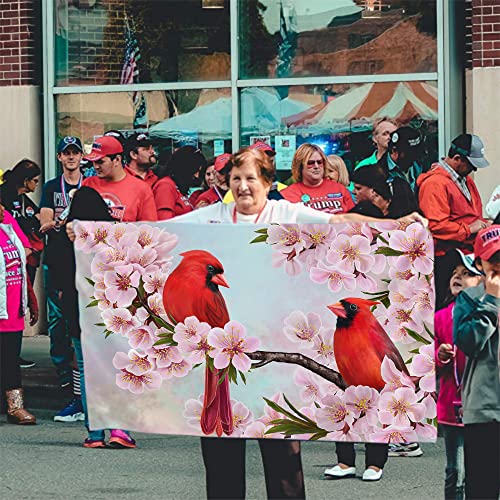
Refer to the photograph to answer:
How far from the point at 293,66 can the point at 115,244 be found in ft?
24.3

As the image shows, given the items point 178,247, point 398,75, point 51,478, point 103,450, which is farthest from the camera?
point 398,75

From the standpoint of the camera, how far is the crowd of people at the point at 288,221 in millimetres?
5941

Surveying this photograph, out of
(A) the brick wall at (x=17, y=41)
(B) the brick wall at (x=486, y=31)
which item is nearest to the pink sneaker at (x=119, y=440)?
(B) the brick wall at (x=486, y=31)

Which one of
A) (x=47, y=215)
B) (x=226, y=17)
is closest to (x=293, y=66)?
(x=226, y=17)

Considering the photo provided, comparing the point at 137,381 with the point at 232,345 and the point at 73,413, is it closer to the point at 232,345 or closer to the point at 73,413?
the point at 232,345

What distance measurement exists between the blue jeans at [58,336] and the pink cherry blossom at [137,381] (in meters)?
4.09

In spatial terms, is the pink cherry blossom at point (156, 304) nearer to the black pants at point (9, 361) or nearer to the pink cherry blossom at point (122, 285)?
the pink cherry blossom at point (122, 285)

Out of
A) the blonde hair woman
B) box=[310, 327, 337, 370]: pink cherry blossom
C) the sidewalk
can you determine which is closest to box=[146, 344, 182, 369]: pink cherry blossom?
box=[310, 327, 337, 370]: pink cherry blossom

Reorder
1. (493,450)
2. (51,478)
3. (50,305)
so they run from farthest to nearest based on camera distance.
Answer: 1. (50,305)
2. (51,478)
3. (493,450)

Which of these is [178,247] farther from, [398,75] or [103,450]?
[398,75]

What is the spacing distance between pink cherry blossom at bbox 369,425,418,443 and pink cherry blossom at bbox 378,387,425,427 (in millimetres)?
36

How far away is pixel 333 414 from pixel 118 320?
1.14 meters

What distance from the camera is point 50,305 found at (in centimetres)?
1065

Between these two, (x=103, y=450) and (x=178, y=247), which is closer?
(x=178, y=247)
